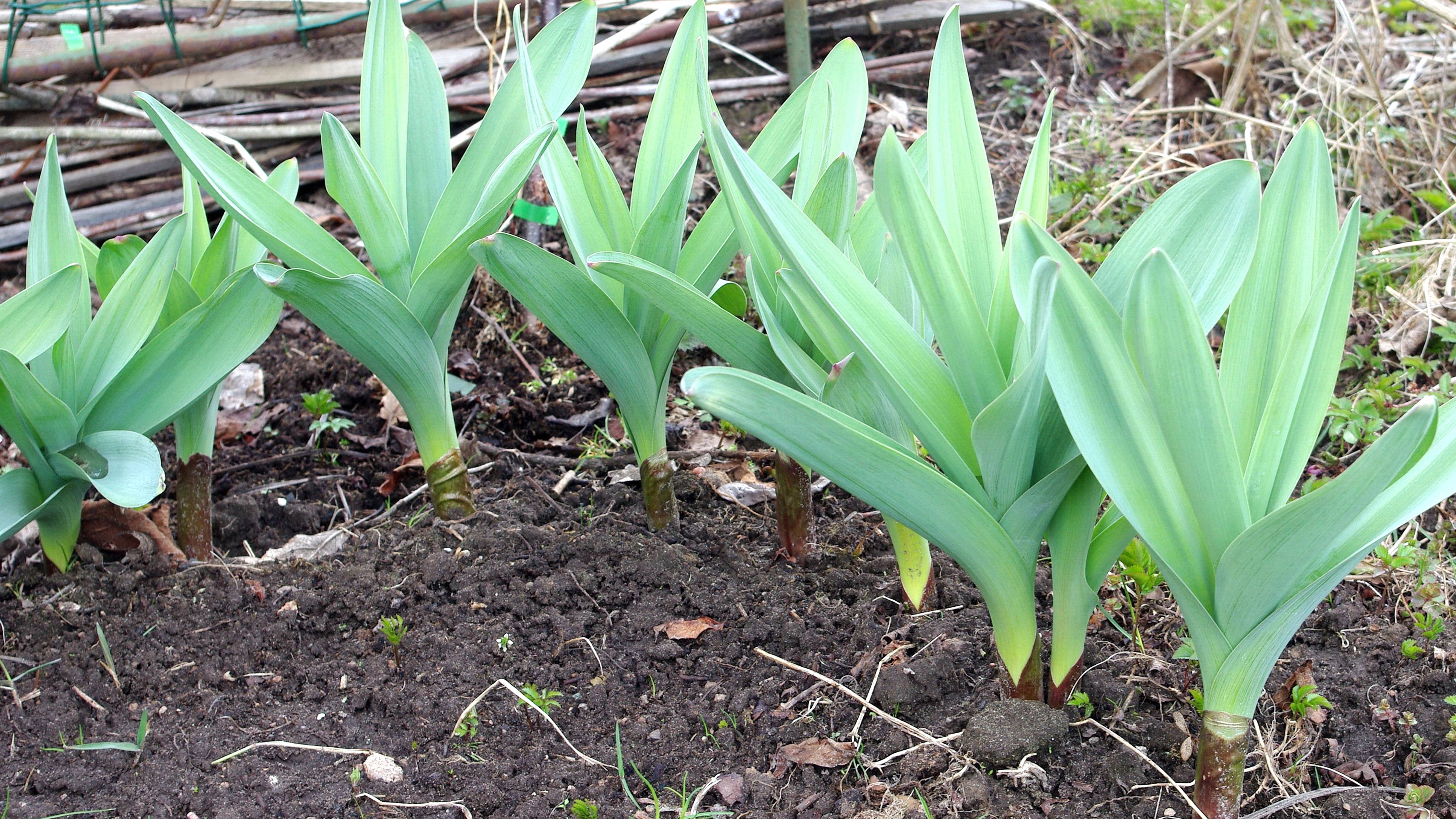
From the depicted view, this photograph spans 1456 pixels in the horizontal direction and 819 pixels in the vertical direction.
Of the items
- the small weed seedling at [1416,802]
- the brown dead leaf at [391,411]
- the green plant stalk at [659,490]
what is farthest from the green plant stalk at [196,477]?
the small weed seedling at [1416,802]

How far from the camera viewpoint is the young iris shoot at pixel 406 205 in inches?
54.1

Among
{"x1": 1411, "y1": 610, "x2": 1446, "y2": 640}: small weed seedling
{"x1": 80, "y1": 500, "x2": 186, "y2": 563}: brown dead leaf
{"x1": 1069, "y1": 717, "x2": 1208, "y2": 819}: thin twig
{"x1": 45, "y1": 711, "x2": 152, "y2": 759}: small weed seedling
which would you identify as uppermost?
{"x1": 80, "y1": 500, "x2": 186, "y2": 563}: brown dead leaf

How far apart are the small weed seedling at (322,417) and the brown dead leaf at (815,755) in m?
1.27

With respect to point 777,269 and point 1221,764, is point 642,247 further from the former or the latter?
point 1221,764

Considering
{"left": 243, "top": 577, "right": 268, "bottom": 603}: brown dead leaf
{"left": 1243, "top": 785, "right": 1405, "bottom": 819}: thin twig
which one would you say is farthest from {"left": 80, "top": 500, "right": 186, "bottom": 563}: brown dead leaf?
{"left": 1243, "top": 785, "right": 1405, "bottom": 819}: thin twig

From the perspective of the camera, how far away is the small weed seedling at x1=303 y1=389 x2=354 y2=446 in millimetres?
2119

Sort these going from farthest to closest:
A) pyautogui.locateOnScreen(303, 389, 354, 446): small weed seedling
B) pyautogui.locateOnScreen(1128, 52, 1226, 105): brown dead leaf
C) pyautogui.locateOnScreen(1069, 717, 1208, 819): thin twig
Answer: pyautogui.locateOnScreen(1128, 52, 1226, 105): brown dead leaf → pyautogui.locateOnScreen(303, 389, 354, 446): small weed seedling → pyautogui.locateOnScreen(1069, 717, 1208, 819): thin twig

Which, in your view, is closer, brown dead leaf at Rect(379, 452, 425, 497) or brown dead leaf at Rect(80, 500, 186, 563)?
brown dead leaf at Rect(80, 500, 186, 563)

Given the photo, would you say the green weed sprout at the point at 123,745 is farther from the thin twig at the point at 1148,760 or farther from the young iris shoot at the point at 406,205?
the thin twig at the point at 1148,760

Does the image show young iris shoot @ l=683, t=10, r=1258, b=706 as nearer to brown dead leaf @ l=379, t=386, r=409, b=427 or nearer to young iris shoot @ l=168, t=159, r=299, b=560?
young iris shoot @ l=168, t=159, r=299, b=560

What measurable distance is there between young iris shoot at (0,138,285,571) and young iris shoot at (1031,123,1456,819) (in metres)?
1.18

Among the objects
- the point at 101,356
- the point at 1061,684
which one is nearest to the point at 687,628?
the point at 1061,684

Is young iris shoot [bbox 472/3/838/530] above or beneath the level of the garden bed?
above

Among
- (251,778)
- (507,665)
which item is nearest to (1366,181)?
(507,665)
